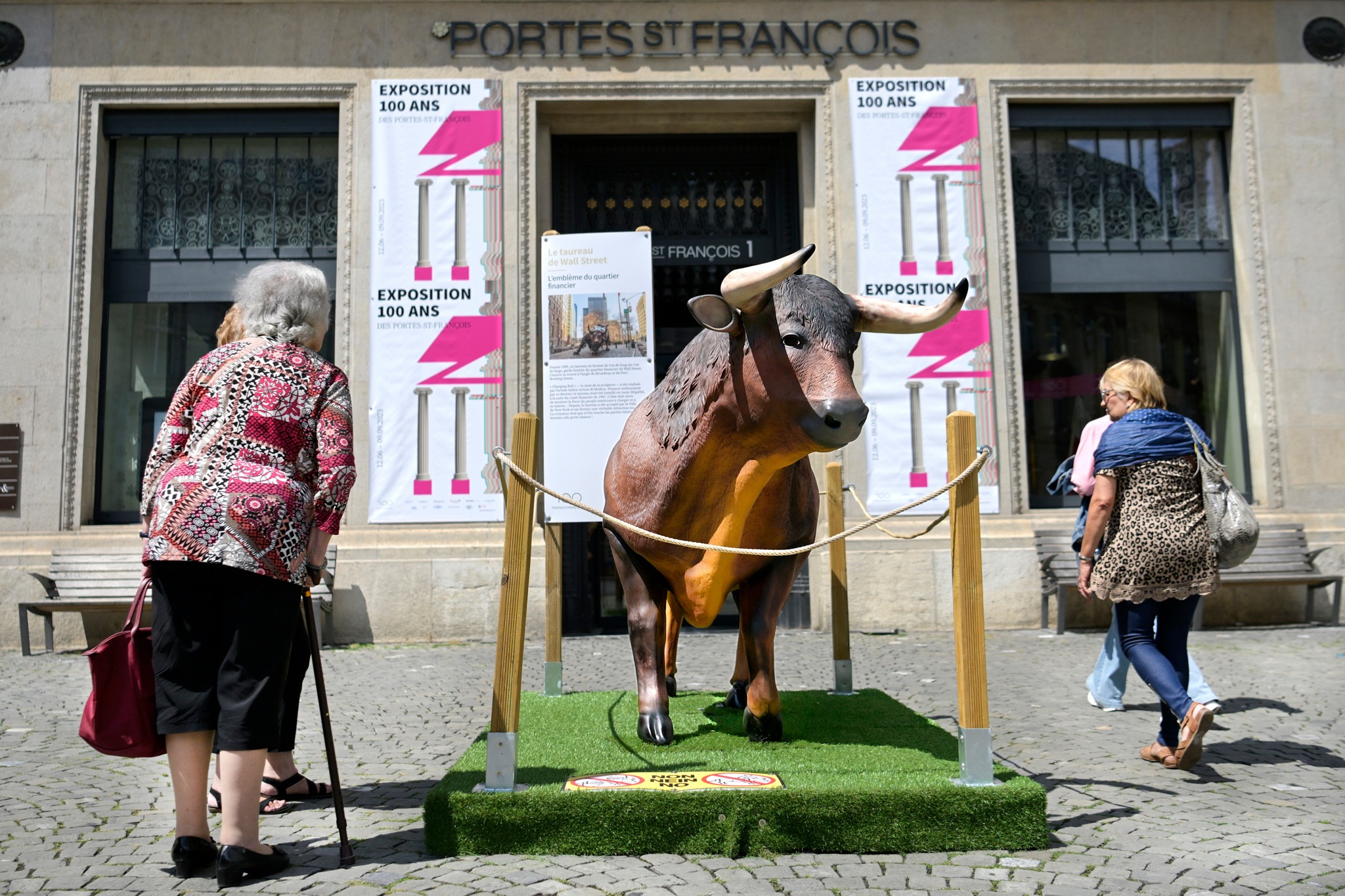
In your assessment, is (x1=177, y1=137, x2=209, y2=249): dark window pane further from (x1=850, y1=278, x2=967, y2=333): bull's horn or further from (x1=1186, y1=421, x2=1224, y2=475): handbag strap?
(x1=1186, y1=421, x2=1224, y2=475): handbag strap

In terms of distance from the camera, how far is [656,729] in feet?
13.4

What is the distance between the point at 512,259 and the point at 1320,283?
7884mm

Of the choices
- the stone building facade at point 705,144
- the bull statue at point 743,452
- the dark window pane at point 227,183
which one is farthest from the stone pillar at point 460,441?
the bull statue at point 743,452

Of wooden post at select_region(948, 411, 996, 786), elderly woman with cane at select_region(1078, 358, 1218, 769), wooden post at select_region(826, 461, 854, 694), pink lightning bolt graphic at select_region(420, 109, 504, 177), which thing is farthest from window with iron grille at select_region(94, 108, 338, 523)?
wooden post at select_region(948, 411, 996, 786)

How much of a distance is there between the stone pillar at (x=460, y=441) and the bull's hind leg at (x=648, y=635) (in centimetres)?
547

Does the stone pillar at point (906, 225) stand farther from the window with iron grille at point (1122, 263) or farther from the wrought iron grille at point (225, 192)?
the wrought iron grille at point (225, 192)

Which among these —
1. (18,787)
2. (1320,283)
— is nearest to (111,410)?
(18,787)

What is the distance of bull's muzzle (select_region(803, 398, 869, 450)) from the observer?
328cm

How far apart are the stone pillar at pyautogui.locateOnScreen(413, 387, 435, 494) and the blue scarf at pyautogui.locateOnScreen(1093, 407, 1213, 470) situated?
6433 mm

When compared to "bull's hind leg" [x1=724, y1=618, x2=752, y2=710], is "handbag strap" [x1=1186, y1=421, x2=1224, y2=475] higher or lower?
higher

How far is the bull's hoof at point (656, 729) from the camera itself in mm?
4059

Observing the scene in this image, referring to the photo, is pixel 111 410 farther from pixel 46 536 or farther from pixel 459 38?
pixel 459 38

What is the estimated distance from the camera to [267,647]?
310 centimetres

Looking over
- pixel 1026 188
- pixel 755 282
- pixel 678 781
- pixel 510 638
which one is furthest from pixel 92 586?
pixel 1026 188
